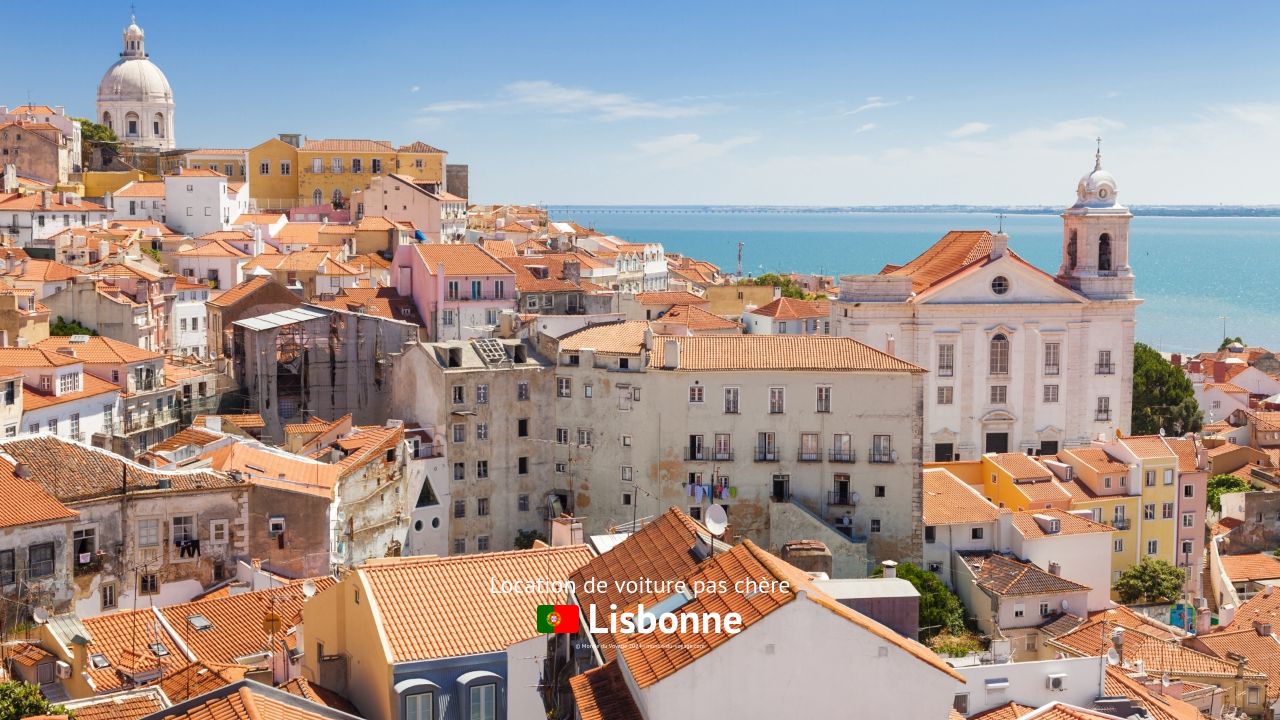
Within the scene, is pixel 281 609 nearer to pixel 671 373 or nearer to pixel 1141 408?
pixel 671 373

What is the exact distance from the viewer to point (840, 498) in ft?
112

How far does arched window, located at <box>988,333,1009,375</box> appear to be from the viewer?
49625mm

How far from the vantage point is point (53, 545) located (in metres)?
22.7

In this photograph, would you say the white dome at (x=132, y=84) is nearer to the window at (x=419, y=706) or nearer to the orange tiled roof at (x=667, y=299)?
the orange tiled roof at (x=667, y=299)

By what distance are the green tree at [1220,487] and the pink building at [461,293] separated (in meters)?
25.5

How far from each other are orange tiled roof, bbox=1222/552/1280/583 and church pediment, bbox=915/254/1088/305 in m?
10.4

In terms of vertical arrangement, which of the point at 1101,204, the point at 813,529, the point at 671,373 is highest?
the point at 1101,204

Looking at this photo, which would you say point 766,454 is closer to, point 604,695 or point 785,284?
point 604,695

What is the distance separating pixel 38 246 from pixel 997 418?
130 feet

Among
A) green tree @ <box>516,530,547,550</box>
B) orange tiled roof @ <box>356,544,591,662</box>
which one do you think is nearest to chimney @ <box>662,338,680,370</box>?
green tree @ <box>516,530,547,550</box>

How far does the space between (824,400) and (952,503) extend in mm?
5433

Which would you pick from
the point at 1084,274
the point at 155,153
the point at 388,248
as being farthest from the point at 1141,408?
the point at 155,153

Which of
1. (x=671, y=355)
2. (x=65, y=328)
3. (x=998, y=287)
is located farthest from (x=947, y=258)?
(x=65, y=328)

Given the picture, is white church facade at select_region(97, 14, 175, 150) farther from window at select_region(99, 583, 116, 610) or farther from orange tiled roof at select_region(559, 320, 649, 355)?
window at select_region(99, 583, 116, 610)
